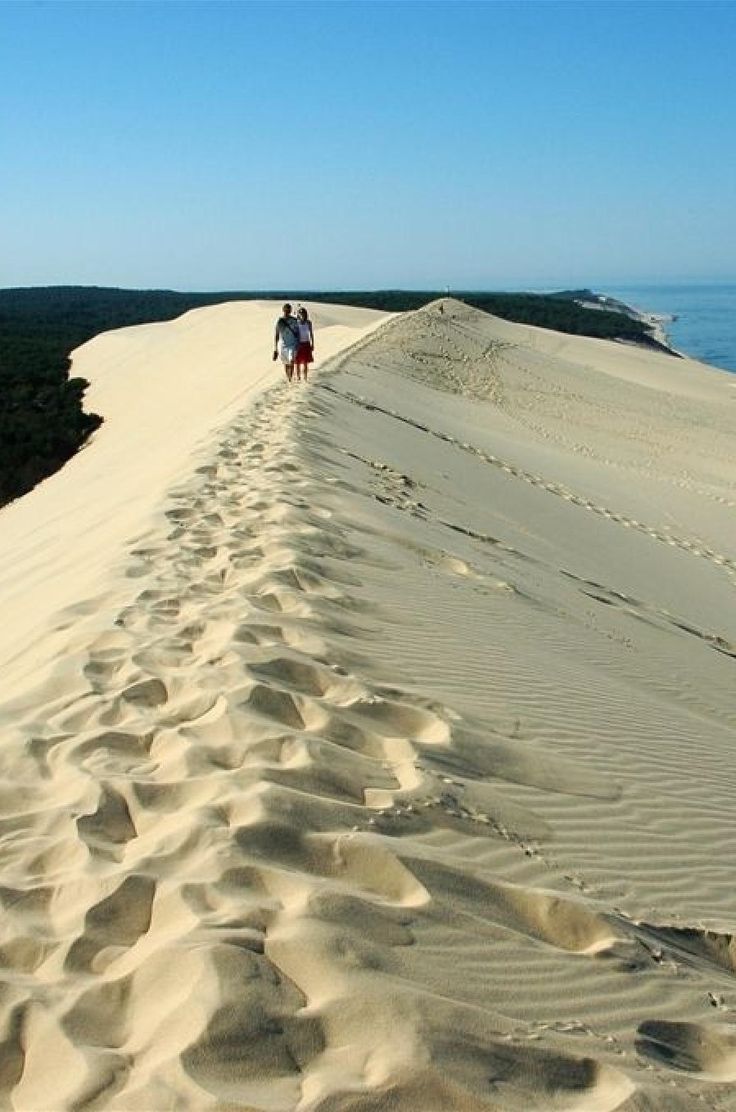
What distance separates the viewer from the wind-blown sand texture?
2.57 meters

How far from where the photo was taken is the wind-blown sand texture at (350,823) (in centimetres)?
257

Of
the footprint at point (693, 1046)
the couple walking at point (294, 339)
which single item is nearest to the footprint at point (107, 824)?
the footprint at point (693, 1046)

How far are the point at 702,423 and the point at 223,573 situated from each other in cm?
2361

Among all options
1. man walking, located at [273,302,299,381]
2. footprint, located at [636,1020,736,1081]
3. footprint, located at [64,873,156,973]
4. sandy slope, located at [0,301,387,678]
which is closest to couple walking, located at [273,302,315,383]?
man walking, located at [273,302,299,381]

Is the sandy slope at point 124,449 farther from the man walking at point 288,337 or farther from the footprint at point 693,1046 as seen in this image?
the footprint at point 693,1046

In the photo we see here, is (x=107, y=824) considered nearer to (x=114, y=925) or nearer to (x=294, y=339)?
(x=114, y=925)

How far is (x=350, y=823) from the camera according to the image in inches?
141

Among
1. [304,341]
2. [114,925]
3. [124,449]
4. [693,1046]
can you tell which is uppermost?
[304,341]

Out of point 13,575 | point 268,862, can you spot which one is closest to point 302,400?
point 13,575

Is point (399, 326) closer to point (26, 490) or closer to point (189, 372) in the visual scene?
point (189, 372)

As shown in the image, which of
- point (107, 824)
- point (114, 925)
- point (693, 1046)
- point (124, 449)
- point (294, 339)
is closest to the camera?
point (693, 1046)

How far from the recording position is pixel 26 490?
1881 cm

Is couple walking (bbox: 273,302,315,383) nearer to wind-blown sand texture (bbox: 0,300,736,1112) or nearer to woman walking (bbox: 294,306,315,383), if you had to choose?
woman walking (bbox: 294,306,315,383)

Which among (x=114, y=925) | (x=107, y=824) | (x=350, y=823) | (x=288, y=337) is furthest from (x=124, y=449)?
(x=114, y=925)
